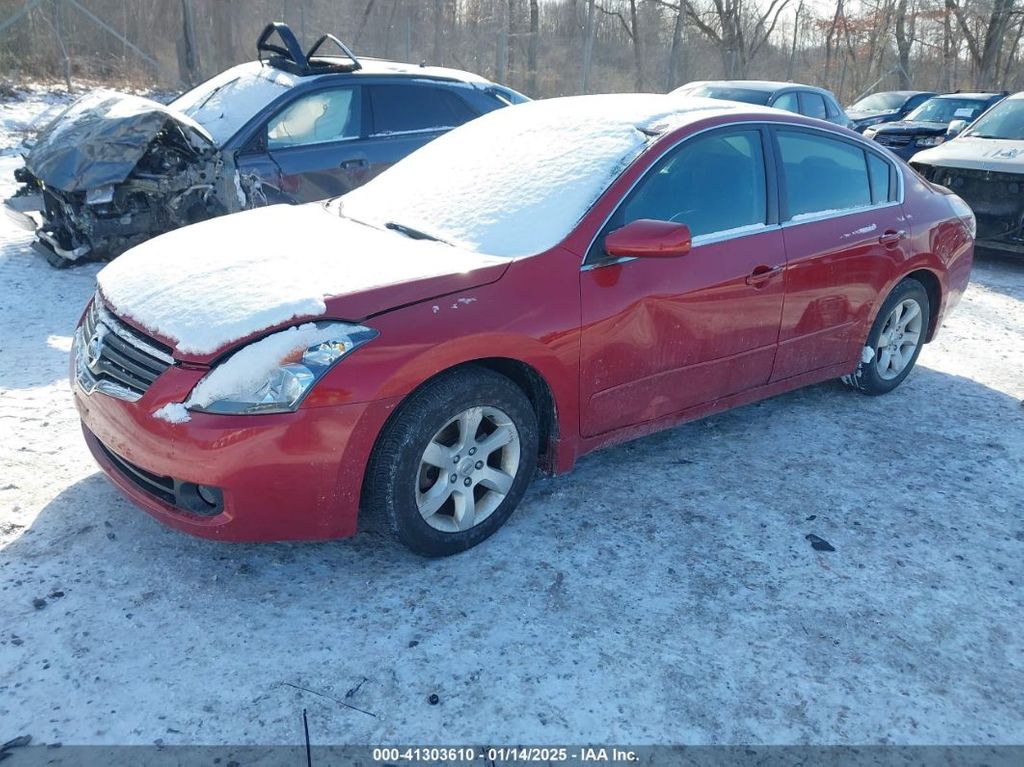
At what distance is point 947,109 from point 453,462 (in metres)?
16.6

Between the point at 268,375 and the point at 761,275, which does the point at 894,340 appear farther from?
the point at 268,375

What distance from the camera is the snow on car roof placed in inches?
136

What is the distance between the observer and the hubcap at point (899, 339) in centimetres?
493

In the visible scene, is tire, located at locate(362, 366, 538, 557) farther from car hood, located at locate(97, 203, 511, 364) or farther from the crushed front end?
the crushed front end

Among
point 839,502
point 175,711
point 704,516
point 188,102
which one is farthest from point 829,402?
point 188,102

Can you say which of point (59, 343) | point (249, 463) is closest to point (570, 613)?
point (249, 463)

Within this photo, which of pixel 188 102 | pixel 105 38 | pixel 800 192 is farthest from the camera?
pixel 105 38

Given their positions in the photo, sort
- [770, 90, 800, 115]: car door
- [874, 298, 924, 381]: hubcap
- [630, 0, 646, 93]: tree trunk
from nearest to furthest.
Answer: [874, 298, 924, 381]: hubcap < [770, 90, 800, 115]: car door < [630, 0, 646, 93]: tree trunk

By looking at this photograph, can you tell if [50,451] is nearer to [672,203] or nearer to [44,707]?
[44,707]

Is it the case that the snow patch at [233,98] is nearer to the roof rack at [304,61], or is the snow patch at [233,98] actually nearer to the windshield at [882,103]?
the roof rack at [304,61]

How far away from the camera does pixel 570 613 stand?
2.91 meters

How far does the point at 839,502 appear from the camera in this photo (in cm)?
379

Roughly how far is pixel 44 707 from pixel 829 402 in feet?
14.1

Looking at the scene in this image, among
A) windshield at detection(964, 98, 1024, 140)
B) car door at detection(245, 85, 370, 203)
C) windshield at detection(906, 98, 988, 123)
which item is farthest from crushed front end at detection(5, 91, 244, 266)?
windshield at detection(906, 98, 988, 123)
